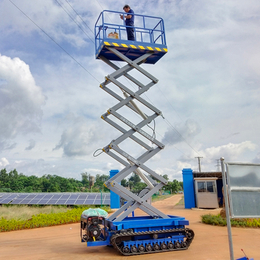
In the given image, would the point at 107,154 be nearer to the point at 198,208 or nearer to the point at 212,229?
the point at 212,229

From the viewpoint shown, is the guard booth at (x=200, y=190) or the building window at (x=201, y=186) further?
the building window at (x=201, y=186)

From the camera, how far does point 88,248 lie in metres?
8.02

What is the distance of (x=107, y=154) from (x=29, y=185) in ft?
169

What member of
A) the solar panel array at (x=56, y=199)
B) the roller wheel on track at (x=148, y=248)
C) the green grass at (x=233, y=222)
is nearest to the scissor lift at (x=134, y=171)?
the roller wheel on track at (x=148, y=248)

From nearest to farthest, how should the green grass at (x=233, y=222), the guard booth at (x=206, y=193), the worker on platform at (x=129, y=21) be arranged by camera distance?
1. the worker on platform at (x=129, y=21)
2. the green grass at (x=233, y=222)
3. the guard booth at (x=206, y=193)

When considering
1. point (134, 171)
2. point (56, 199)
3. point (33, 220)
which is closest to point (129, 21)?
point (134, 171)

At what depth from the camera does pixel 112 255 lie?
23.0 feet

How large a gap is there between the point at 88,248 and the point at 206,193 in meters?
13.9

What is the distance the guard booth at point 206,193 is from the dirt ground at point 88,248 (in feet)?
27.3

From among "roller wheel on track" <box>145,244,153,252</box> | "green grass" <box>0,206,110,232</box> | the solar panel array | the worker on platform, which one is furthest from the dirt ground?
the worker on platform

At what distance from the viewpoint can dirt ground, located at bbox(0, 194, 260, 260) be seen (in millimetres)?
6871

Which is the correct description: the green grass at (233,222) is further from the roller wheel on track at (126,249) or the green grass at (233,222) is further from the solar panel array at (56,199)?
the solar panel array at (56,199)

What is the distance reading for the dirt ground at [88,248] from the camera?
687 centimetres

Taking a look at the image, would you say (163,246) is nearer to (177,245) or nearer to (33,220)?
(177,245)
